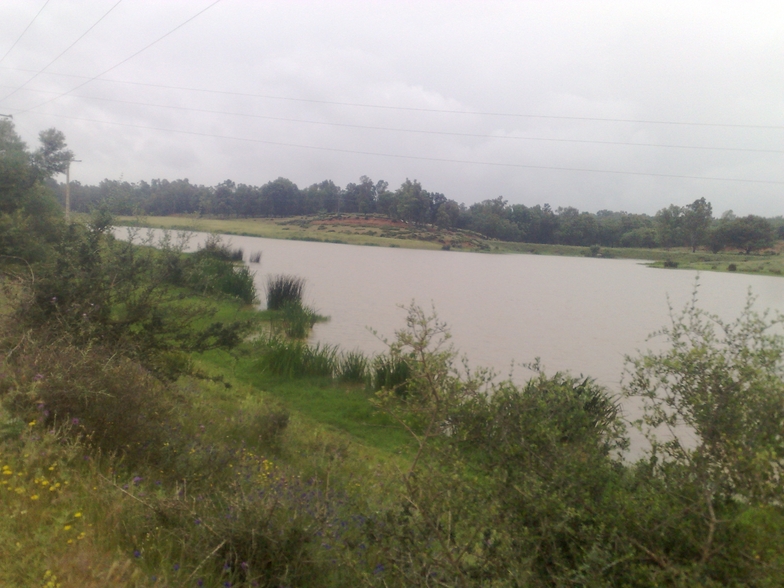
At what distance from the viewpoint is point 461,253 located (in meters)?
52.3

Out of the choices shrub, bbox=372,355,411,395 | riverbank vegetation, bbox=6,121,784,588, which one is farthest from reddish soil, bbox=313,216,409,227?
riverbank vegetation, bbox=6,121,784,588

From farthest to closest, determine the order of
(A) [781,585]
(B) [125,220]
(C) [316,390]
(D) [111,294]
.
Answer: (C) [316,390] → (B) [125,220] → (D) [111,294] → (A) [781,585]

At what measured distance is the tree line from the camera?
96.0 feet

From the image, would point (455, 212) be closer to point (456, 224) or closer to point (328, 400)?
point (456, 224)

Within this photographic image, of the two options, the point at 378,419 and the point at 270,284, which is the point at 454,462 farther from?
the point at 270,284

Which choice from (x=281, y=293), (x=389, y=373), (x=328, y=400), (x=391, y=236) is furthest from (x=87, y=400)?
(x=391, y=236)

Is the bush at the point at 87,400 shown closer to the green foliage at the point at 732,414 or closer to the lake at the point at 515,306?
the lake at the point at 515,306

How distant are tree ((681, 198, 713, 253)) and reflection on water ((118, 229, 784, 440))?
8.71 feet

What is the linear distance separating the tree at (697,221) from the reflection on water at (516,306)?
2.66 m

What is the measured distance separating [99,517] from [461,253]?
50.2 m

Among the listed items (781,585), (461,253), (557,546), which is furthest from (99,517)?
(461,253)

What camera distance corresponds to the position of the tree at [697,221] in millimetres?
28266

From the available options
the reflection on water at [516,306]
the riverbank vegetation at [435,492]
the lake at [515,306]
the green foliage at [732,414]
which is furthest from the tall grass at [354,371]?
the green foliage at [732,414]

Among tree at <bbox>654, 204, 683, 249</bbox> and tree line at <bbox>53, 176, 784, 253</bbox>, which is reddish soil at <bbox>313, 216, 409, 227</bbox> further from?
tree at <bbox>654, 204, 683, 249</bbox>
